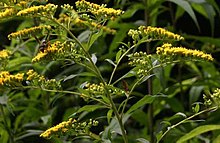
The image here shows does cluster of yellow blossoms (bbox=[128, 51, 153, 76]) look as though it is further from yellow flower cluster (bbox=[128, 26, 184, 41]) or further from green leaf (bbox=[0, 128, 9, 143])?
green leaf (bbox=[0, 128, 9, 143])

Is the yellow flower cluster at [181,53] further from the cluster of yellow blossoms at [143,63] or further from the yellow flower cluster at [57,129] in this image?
the yellow flower cluster at [57,129]

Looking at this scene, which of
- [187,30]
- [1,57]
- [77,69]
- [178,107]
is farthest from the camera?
[187,30]

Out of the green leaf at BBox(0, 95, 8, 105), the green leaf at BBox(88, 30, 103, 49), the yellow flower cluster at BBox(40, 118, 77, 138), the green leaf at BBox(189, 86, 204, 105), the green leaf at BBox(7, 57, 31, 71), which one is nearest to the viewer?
the yellow flower cluster at BBox(40, 118, 77, 138)

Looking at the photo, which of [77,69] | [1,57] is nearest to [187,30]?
[77,69]

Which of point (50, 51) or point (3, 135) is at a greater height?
point (50, 51)

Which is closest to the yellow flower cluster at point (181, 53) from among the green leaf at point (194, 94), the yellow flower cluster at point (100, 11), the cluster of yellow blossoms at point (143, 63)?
the cluster of yellow blossoms at point (143, 63)

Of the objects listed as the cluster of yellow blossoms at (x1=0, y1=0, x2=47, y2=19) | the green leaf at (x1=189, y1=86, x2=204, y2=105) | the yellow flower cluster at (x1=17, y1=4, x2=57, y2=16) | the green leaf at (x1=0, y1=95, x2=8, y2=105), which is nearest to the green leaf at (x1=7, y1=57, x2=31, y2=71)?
the green leaf at (x1=0, y1=95, x2=8, y2=105)

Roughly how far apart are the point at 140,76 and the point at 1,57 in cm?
50

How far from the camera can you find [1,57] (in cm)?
179

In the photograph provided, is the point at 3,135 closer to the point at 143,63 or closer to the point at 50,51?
the point at 50,51

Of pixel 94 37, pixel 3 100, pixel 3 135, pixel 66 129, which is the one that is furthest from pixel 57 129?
pixel 3 135

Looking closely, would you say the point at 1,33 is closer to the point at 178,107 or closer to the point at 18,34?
the point at 178,107

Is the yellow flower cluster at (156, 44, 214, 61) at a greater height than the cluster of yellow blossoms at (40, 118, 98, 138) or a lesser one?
greater

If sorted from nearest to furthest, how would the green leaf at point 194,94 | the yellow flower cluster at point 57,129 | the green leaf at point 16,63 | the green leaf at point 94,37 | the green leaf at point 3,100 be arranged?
1. the yellow flower cluster at point 57,129
2. the green leaf at point 94,37
3. the green leaf at point 3,100
4. the green leaf at point 16,63
5. the green leaf at point 194,94
